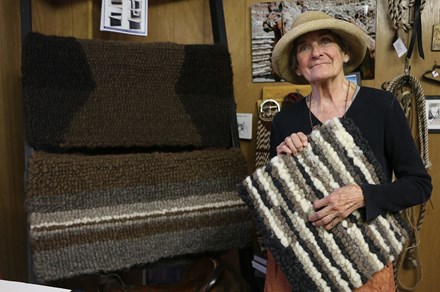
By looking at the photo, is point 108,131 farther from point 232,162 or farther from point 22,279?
point 22,279

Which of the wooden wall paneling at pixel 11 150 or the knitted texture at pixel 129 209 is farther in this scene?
the wooden wall paneling at pixel 11 150

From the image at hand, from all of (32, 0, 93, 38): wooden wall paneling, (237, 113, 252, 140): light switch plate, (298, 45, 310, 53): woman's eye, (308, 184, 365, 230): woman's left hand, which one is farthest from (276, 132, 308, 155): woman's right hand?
(32, 0, 93, 38): wooden wall paneling

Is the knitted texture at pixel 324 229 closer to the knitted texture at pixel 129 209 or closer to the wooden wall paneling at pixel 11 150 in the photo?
the knitted texture at pixel 129 209

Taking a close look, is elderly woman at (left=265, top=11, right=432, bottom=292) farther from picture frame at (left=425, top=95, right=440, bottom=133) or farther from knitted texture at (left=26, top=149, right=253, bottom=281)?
picture frame at (left=425, top=95, right=440, bottom=133)

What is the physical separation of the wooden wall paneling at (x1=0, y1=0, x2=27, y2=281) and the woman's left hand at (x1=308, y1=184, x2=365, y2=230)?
2.80 feet

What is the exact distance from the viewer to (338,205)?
2.21 feet

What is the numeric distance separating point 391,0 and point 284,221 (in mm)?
823

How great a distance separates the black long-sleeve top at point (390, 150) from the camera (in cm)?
70

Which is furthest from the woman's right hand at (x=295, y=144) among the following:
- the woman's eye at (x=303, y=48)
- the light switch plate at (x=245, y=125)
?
the light switch plate at (x=245, y=125)

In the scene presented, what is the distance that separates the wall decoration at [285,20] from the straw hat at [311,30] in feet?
0.83

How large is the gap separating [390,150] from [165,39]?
33.7 inches

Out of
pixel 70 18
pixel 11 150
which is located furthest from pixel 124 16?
pixel 11 150

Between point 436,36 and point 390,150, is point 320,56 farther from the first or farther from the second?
point 436,36

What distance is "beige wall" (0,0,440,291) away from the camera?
3.15ft
